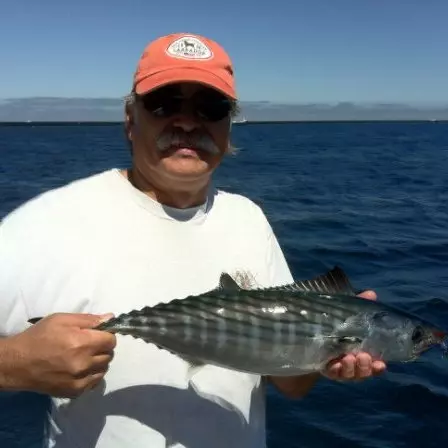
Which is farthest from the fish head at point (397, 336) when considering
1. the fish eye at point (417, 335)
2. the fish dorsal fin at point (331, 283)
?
the fish dorsal fin at point (331, 283)

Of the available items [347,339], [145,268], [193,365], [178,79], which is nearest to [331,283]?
[347,339]

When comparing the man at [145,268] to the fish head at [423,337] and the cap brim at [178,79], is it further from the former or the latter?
the fish head at [423,337]

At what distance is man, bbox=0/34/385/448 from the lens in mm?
2727

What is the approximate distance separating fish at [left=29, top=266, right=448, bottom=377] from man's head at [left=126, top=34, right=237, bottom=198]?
0.76 metres

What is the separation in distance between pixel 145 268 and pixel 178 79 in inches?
44.7

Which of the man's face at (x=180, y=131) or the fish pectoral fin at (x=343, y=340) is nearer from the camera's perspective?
the fish pectoral fin at (x=343, y=340)

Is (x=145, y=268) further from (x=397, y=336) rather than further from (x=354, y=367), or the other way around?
(x=397, y=336)

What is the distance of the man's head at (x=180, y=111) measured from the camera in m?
3.45

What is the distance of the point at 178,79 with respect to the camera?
341 cm

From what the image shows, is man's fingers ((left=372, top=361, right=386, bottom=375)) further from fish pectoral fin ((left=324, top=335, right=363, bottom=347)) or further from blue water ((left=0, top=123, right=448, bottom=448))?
blue water ((left=0, top=123, right=448, bottom=448))

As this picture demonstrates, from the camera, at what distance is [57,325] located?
2572mm

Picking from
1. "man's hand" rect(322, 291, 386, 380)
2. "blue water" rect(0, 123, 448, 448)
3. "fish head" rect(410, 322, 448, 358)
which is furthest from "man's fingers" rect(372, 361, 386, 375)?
"blue water" rect(0, 123, 448, 448)

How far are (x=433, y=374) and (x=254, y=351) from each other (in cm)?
516

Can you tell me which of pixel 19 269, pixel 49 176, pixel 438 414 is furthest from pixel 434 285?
pixel 49 176
